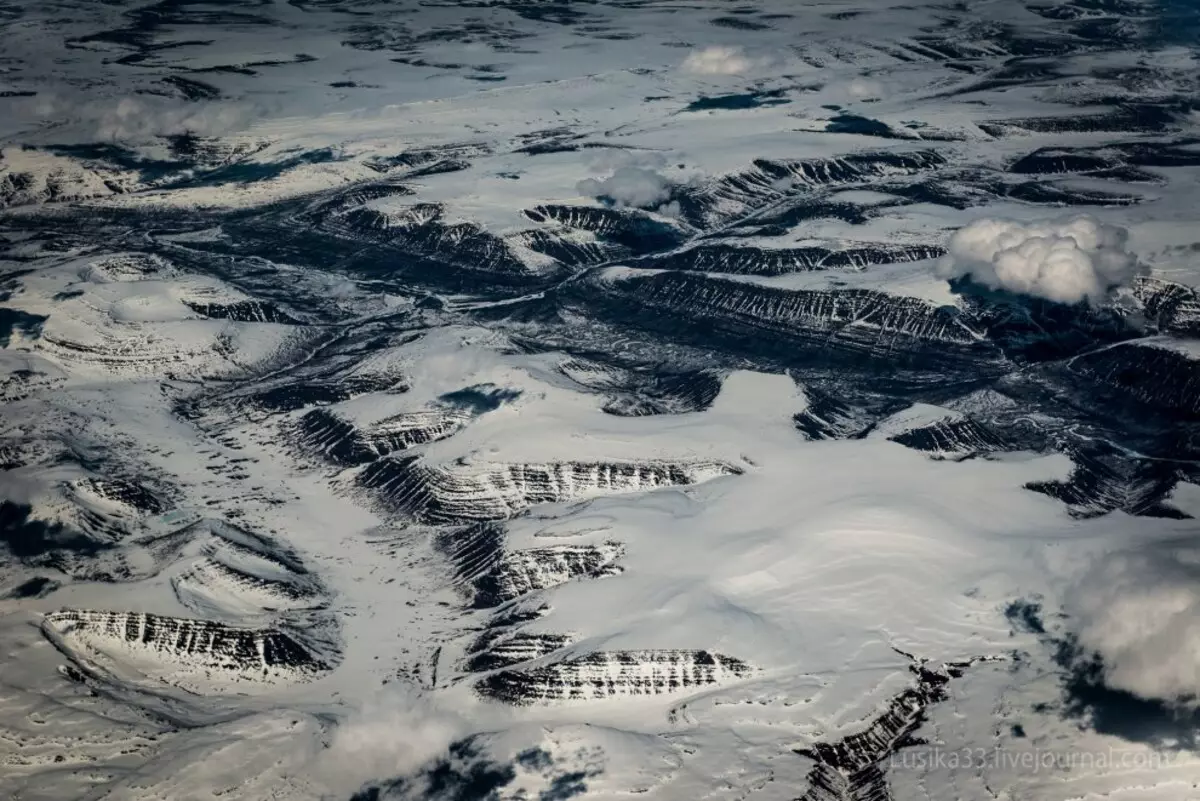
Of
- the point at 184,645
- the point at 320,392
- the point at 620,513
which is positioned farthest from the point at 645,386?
the point at 184,645

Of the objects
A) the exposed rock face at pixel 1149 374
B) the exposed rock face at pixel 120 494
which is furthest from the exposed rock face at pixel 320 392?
the exposed rock face at pixel 1149 374

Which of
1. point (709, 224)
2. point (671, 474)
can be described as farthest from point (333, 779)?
point (709, 224)

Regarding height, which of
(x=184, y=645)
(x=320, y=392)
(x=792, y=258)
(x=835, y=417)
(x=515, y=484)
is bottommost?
(x=835, y=417)

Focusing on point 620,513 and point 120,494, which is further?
point 120,494

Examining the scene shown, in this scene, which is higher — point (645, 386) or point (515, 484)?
point (515, 484)

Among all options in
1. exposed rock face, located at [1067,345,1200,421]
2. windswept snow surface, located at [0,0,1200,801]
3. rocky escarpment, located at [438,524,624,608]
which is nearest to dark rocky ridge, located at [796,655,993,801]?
windswept snow surface, located at [0,0,1200,801]

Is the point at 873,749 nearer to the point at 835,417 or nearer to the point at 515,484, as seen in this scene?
the point at 515,484
